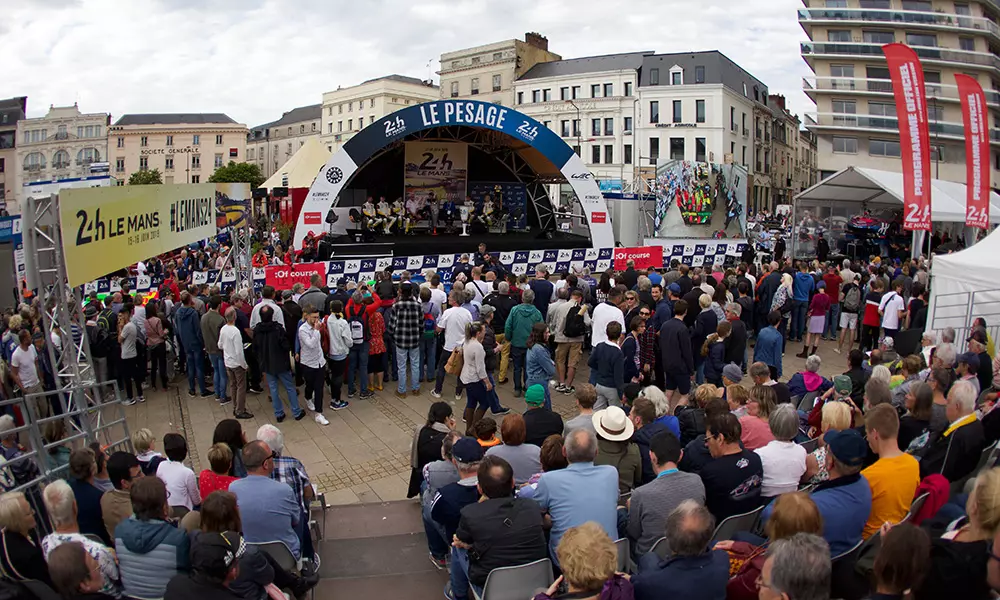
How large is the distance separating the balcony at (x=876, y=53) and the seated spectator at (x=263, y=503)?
4853 cm

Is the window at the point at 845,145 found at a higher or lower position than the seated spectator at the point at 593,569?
higher

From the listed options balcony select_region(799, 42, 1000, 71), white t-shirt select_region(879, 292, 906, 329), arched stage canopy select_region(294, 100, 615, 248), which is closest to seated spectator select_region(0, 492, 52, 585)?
white t-shirt select_region(879, 292, 906, 329)

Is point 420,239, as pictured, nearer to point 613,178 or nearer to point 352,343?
point 352,343

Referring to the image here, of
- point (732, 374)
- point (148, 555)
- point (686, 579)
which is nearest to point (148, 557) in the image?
point (148, 555)

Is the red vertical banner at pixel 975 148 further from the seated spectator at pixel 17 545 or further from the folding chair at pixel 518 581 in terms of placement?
the seated spectator at pixel 17 545

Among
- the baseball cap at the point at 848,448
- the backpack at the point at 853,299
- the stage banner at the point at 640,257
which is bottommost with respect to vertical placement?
the baseball cap at the point at 848,448

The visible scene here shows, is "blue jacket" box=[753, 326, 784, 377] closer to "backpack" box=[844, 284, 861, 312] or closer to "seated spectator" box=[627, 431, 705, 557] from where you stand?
"backpack" box=[844, 284, 861, 312]

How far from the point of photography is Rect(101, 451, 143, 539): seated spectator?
3836 mm

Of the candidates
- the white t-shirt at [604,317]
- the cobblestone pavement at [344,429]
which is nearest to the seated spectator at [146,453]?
the cobblestone pavement at [344,429]

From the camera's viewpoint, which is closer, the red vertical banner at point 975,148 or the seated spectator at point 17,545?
the seated spectator at point 17,545

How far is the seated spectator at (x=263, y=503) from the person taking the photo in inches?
156

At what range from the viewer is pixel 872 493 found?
12.1 feet

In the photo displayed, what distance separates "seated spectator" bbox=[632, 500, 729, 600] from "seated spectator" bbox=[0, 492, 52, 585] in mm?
2819

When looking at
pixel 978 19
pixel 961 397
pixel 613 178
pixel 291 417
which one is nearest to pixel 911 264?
pixel 961 397
